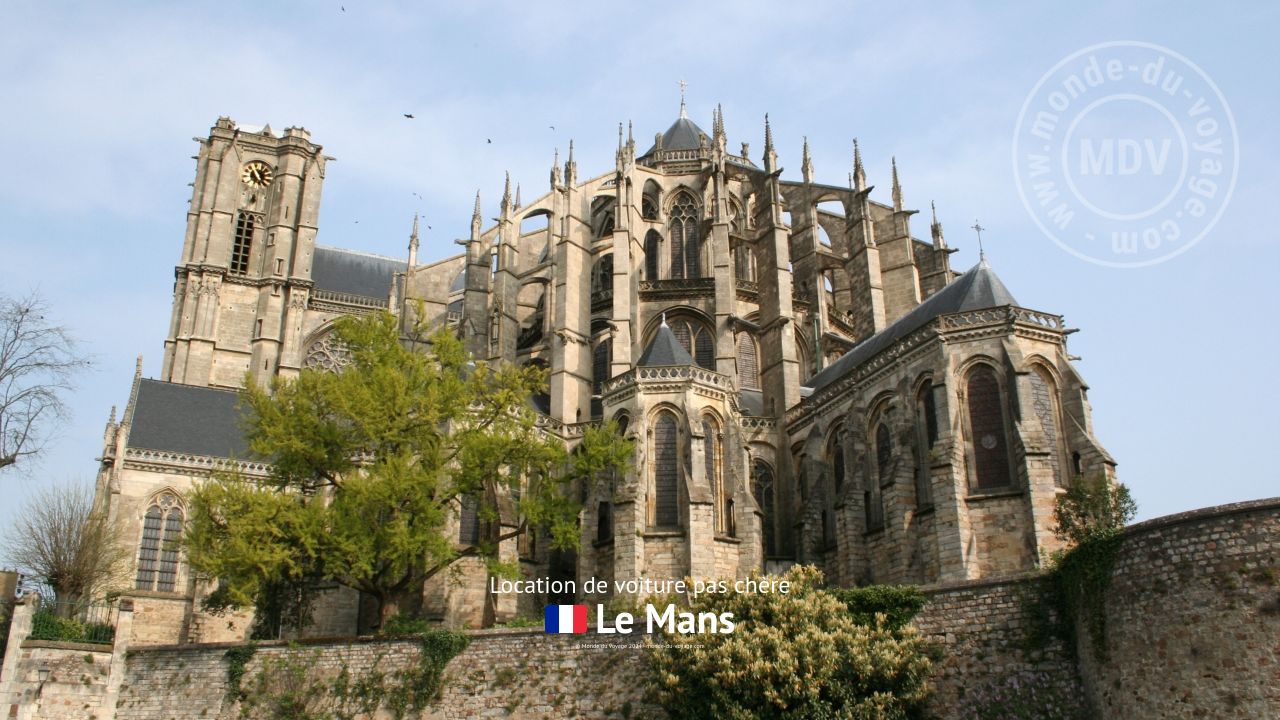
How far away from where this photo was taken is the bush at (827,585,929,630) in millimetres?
19344

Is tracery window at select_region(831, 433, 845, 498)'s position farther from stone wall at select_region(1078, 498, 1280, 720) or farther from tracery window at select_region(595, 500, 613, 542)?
stone wall at select_region(1078, 498, 1280, 720)

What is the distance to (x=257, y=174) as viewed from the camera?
154 feet

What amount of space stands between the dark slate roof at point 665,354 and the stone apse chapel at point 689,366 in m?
0.10

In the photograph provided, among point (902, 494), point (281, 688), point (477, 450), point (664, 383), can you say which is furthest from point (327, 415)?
point (902, 494)

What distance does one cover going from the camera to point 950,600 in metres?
19.2

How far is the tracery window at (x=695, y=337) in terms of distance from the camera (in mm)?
38312

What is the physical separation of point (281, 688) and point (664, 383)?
41.7 ft

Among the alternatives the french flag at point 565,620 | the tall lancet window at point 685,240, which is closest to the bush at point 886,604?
the french flag at point 565,620

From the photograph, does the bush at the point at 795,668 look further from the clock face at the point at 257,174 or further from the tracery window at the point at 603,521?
the clock face at the point at 257,174

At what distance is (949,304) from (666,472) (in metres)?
8.47

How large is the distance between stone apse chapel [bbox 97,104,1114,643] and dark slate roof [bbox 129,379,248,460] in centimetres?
8

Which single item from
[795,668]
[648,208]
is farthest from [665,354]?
[795,668]

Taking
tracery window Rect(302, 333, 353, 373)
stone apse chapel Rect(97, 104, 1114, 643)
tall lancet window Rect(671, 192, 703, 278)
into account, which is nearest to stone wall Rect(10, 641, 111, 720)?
stone apse chapel Rect(97, 104, 1114, 643)

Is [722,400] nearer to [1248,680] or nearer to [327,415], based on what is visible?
[327,415]
